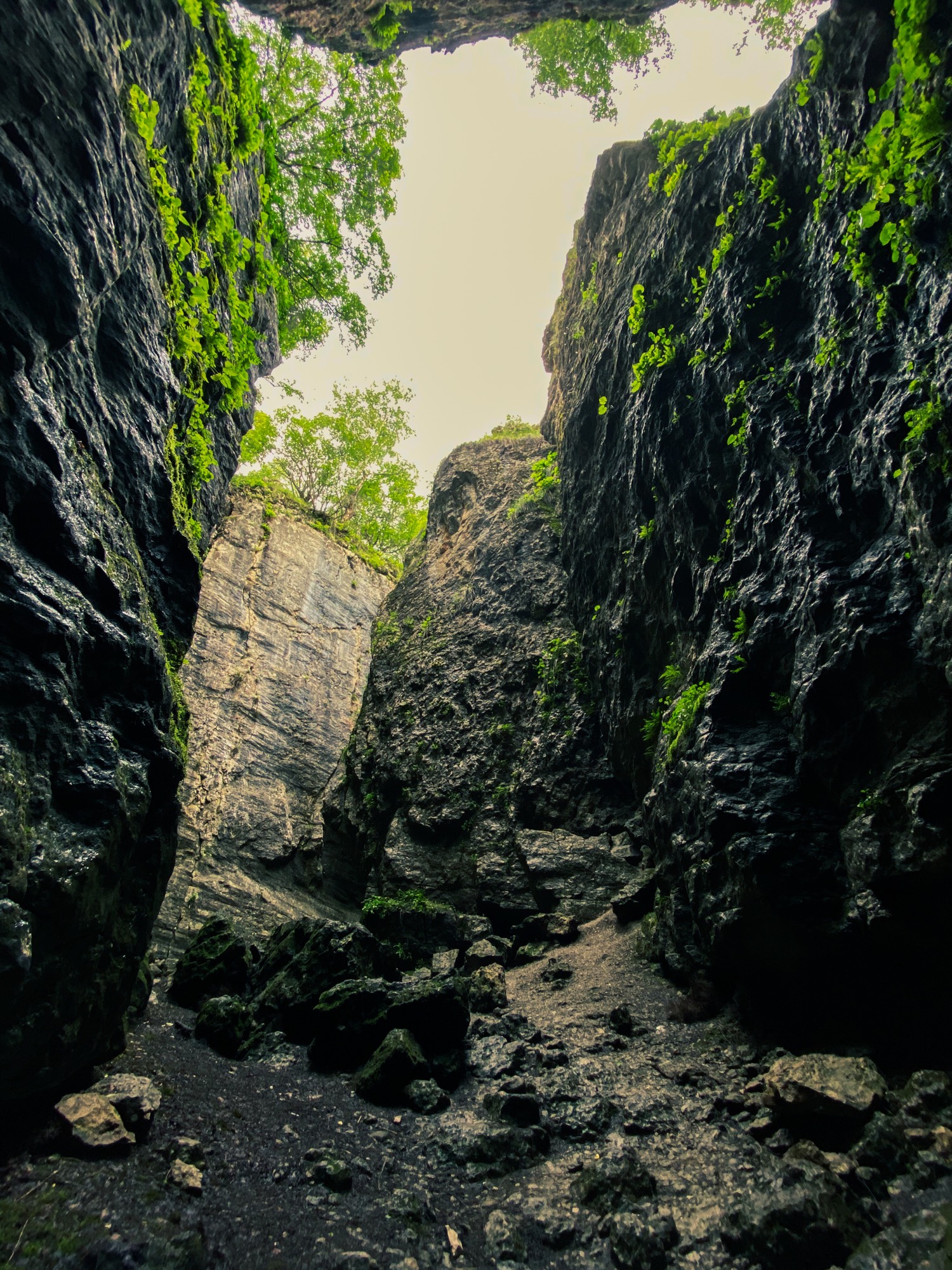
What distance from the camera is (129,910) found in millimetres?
5141

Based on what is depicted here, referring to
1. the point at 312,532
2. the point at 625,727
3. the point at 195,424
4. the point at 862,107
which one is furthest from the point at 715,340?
the point at 312,532

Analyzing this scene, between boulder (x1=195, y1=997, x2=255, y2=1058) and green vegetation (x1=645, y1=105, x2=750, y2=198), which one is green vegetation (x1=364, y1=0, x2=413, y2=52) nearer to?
green vegetation (x1=645, y1=105, x2=750, y2=198)

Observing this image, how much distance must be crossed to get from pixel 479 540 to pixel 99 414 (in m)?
12.5

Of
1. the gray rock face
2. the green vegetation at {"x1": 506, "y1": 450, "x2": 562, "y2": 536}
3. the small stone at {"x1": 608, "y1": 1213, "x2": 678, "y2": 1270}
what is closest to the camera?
the small stone at {"x1": 608, "y1": 1213, "x2": 678, "y2": 1270}

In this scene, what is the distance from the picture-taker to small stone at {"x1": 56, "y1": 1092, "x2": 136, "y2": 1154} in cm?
352

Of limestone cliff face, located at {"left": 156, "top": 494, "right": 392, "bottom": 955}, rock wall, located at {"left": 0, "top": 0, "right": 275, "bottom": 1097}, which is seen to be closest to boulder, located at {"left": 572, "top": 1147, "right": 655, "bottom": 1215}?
rock wall, located at {"left": 0, "top": 0, "right": 275, "bottom": 1097}

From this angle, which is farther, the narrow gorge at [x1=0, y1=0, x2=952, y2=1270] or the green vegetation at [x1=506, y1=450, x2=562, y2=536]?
the green vegetation at [x1=506, y1=450, x2=562, y2=536]

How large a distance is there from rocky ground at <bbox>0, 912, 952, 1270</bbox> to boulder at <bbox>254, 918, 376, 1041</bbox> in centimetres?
107

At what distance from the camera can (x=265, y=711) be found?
18219 mm

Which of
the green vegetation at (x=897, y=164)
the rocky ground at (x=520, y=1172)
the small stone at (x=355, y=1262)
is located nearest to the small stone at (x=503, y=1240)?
the rocky ground at (x=520, y=1172)

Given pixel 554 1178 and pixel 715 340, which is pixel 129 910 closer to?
pixel 554 1178

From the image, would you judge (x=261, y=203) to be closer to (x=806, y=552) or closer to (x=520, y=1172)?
(x=806, y=552)

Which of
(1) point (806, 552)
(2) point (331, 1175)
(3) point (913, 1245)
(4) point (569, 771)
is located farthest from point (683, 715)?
(2) point (331, 1175)

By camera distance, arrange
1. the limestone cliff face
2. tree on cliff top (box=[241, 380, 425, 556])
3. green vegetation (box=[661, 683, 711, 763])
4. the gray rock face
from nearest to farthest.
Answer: green vegetation (box=[661, 683, 711, 763])
the gray rock face
the limestone cliff face
tree on cliff top (box=[241, 380, 425, 556])
